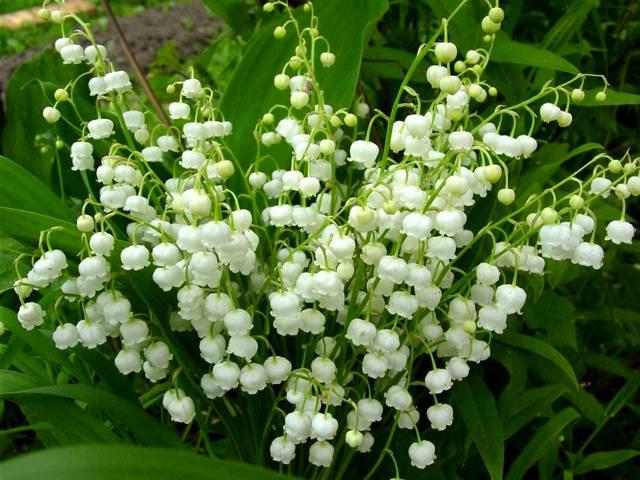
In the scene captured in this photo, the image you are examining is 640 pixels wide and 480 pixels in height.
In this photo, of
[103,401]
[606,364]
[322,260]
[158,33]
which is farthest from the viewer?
[158,33]

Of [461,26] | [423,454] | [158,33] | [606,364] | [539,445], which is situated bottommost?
[158,33]

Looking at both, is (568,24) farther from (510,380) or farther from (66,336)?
(66,336)

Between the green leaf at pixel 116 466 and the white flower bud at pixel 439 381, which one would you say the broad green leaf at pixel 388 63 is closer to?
the white flower bud at pixel 439 381

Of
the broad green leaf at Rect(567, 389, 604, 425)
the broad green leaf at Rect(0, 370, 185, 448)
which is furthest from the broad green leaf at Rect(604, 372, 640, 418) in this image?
the broad green leaf at Rect(0, 370, 185, 448)

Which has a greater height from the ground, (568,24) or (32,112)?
(568,24)

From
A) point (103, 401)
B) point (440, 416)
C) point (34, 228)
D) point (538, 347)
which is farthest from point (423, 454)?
point (34, 228)

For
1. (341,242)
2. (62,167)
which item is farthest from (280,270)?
(62,167)
